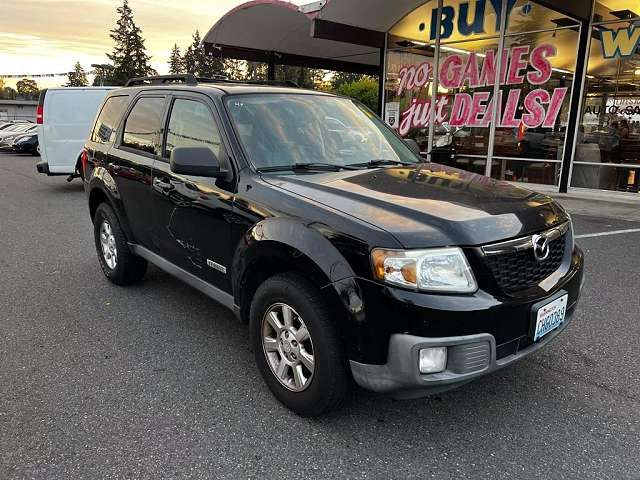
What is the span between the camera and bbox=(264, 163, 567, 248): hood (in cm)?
250

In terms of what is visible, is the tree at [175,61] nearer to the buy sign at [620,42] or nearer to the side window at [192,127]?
the buy sign at [620,42]

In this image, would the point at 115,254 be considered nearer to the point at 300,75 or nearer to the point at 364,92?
the point at 364,92

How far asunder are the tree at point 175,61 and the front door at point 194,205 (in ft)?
277

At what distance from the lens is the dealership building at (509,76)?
35.0ft

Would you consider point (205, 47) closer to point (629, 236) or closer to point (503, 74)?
point (503, 74)

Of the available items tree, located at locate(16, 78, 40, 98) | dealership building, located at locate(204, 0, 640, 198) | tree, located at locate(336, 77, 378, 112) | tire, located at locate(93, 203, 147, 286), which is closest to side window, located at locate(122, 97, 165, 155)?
tire, located at locate(93, 203, 147, 286)

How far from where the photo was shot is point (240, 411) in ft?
9.76

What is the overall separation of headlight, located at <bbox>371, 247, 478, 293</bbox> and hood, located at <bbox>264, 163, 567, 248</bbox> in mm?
51

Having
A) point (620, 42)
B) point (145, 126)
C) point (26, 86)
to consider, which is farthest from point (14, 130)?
point (26, 86)

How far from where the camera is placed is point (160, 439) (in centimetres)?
271

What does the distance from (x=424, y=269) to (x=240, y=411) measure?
4.52 ft

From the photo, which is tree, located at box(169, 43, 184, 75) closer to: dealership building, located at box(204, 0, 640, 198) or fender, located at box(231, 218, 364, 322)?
dealership building, located at box(204, 0, 640, 198)

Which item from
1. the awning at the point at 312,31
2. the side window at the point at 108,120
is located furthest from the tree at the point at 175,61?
the side window at the point at 108,120

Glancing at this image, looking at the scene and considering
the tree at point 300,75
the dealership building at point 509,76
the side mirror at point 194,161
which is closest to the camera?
the side mirror at point 194,161
